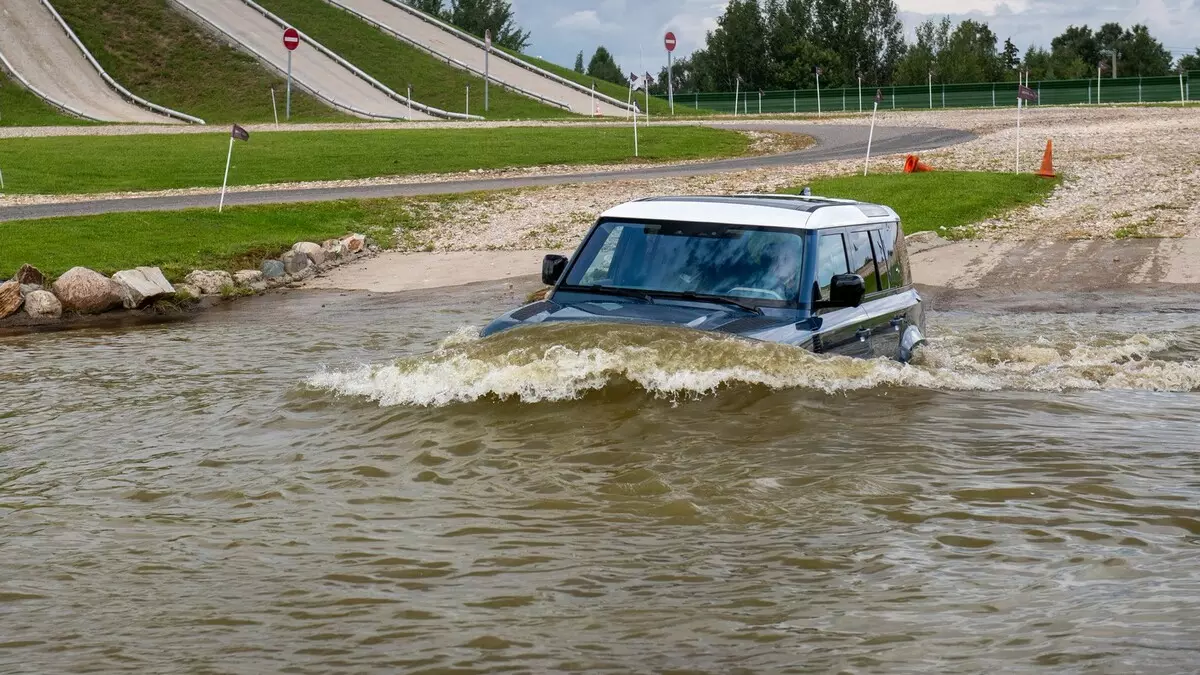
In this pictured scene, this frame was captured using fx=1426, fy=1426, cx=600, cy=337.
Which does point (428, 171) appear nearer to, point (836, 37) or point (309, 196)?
point (309, 196)

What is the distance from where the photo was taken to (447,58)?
7181cm

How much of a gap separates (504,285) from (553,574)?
14.9m

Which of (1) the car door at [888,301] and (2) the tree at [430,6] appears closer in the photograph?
(1) the car door at [888,301]

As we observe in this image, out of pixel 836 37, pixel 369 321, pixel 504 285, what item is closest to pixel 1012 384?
pixel 369 321

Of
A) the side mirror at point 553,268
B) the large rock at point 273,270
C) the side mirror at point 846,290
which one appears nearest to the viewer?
the side mirror at point 846,290

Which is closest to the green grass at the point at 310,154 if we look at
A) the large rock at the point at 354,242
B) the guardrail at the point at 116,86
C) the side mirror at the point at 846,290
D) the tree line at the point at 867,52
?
the large rock at the point at 354,242

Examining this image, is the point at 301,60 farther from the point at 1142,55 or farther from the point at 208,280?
the point at 1142,55

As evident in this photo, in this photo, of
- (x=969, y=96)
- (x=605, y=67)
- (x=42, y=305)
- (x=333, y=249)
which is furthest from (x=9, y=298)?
(x=605, y=67)

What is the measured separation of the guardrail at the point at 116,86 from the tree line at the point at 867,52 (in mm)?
59924

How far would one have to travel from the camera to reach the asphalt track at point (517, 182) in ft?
89.0

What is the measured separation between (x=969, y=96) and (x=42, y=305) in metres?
59.5

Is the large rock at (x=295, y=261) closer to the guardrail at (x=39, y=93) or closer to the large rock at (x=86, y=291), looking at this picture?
the large rock at (x=86, y=291)

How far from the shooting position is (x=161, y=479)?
27.2 feet

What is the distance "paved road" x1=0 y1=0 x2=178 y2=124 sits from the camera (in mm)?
58688
